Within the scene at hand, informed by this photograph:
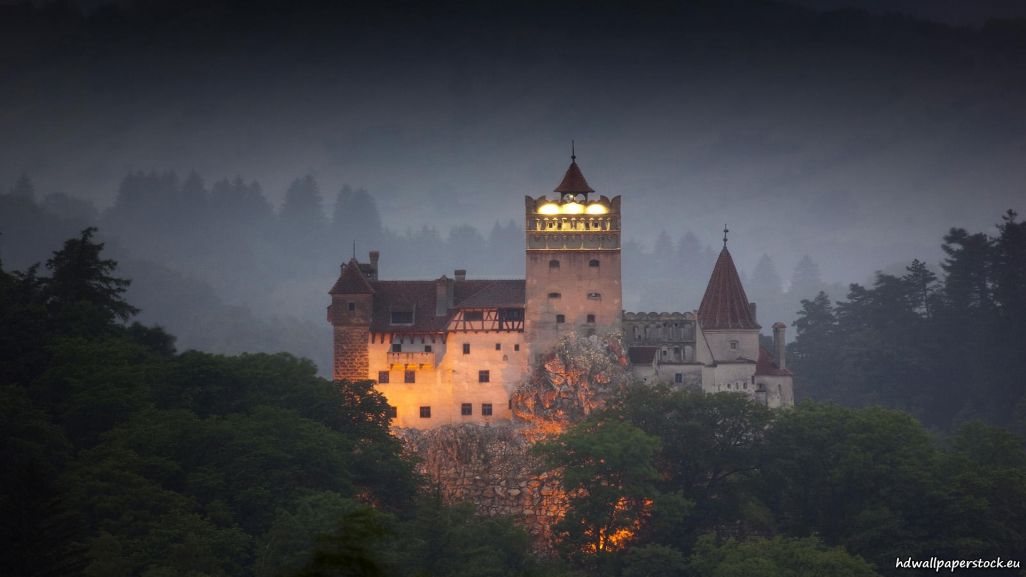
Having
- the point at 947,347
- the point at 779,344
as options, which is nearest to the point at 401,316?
the point at 779,344

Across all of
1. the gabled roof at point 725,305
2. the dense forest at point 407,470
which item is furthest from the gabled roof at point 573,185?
the dense forest at point 407,470

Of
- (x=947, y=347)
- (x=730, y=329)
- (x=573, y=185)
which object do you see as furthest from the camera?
(x=947, y=347)

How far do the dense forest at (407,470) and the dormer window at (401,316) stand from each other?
5065 mm

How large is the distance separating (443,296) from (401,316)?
2673mm

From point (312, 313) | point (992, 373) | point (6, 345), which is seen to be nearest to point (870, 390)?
point (992, 373)

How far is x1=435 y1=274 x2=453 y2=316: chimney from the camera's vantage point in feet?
280

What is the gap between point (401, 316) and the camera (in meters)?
85.1

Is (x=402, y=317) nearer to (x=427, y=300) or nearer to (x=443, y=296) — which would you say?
(x=427, y=300)

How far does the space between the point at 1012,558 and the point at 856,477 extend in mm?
8612

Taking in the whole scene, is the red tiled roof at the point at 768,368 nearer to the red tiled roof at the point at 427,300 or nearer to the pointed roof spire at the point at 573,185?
the pointed roof spire at the point at 573,185

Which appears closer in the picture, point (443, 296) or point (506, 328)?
point (506, 328)

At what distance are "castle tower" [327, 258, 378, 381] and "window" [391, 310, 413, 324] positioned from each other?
1363 millimetres

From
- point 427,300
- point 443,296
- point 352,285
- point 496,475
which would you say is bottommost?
point 496,475

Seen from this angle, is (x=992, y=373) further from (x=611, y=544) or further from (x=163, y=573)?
(x=163, y=573)
